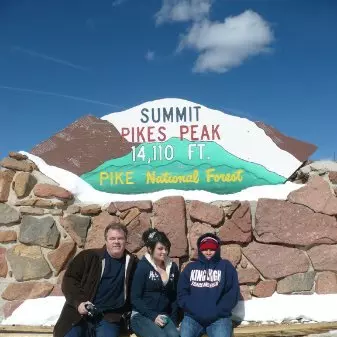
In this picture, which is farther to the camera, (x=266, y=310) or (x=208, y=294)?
(x=266, y=310)

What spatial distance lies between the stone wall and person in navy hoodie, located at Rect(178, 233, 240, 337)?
2.13 ft

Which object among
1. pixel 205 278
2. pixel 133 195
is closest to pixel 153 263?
pixel 205 278

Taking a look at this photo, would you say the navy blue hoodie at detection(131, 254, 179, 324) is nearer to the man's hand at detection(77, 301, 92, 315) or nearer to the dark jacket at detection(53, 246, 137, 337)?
the dark jacket at detection(53, 246, 137, 337)

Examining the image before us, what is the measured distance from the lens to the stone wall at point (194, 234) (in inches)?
177

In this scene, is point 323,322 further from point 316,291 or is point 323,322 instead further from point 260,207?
point 260,207

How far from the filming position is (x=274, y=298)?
14.6 feet

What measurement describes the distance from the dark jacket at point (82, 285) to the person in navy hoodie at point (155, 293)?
0.09m

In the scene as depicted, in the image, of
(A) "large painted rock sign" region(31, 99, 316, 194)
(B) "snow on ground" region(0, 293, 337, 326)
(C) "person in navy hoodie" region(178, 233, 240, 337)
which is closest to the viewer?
(C) "person in navy hoodie" region(178, 233, 240, 337)

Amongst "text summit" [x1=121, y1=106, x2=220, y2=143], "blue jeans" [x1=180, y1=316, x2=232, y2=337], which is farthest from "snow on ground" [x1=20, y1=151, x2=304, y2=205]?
"blue jeans" [x1=180, y1=316, x2=232, y2=337]

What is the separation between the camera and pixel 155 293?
3746 millimetres

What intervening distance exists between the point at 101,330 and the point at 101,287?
0.30 m

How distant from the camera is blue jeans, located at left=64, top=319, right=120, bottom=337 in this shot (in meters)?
3.57

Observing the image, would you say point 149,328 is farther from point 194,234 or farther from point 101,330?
point 194,234

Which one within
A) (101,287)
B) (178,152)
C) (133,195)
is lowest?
(101,287)
